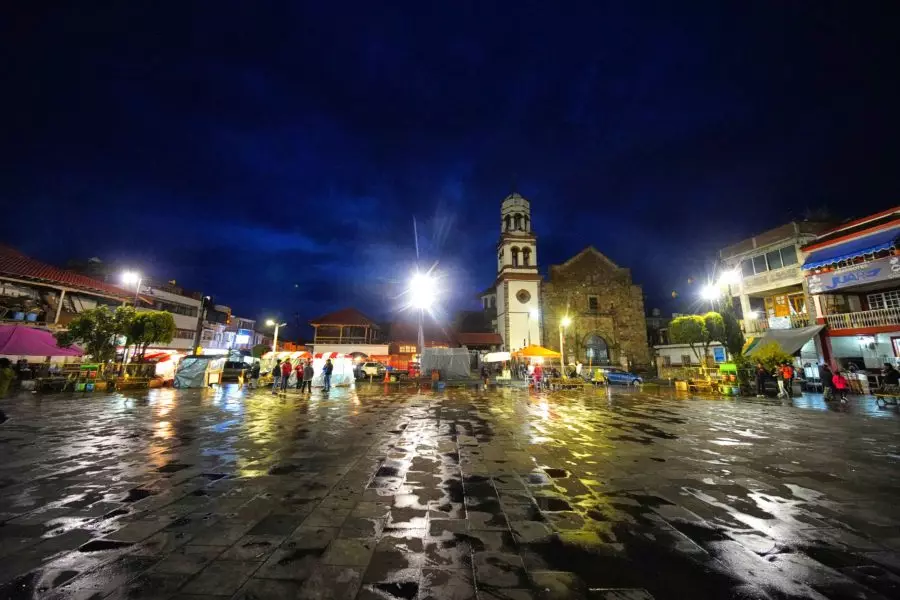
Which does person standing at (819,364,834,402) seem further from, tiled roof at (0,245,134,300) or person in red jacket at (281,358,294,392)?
tiled roof at (0,245,134,300)

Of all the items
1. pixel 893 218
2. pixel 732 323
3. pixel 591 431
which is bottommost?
pixel 591 431

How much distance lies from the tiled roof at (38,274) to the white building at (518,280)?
1400 inches

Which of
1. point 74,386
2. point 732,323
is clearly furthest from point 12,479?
point 732,323

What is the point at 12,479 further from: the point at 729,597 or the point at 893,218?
the point at 893,218

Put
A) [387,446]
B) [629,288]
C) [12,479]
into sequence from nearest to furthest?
1. [12,479]
2. [387,446]
3. [629,288]

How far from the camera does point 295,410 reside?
12.1m

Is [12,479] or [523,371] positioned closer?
[12,479]

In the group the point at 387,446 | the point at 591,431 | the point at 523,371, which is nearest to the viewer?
the point at 387,446

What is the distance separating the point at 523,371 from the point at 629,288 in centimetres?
1899

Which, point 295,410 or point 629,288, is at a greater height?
point 629,288

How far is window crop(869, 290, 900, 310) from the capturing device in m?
19.7

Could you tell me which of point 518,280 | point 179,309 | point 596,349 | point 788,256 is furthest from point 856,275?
point 179,309

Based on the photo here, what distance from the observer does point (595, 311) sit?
3925 cm

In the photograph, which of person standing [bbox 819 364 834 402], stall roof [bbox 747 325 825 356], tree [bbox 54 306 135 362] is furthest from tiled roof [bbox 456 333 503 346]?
tree [bbox 54 306 135 362]
